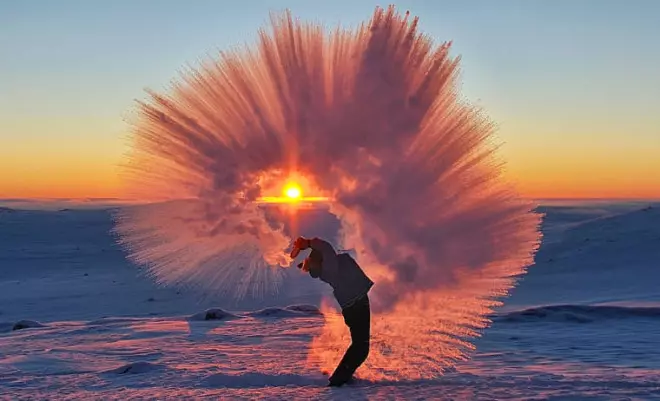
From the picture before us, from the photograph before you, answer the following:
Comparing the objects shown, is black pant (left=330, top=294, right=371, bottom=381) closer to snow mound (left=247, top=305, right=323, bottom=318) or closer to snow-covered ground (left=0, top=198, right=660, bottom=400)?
snow-covered ground (left=0, top=198, right=660, bottom=400)

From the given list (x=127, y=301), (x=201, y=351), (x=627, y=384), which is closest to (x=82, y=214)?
(x=127, y=301)

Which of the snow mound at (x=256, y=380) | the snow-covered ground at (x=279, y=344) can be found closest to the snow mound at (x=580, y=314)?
the snow-covered ground at (x=279, y=344)

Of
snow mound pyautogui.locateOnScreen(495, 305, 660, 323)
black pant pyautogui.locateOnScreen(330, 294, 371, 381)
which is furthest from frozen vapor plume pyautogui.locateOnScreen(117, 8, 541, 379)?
snow mound pyautogui.locateOnScreen(495, 305, 660, 323)

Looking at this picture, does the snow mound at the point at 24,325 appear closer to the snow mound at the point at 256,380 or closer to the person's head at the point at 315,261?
the snow mound at the point at 256,380

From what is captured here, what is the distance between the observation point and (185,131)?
1205cm

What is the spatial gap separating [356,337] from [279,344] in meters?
3.40

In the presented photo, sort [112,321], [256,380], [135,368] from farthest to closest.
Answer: [112,321], [135,368], [256,380]

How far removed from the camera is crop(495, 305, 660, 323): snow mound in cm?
1698

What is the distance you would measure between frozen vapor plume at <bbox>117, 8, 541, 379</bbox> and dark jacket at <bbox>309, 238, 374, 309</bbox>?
4.38ft

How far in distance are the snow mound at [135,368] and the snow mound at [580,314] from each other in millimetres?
8537

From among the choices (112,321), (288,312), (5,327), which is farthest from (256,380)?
(5,327)

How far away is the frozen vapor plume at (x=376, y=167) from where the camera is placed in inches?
454

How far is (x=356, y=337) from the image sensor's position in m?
10.7

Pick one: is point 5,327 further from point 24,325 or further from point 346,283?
point 346,283
